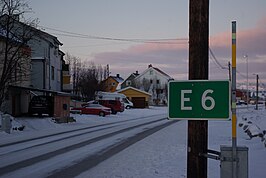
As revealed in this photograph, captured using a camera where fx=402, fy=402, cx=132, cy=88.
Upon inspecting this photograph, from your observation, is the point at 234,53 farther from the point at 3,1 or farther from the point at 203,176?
the point at 3,1

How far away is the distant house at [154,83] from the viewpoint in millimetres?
109438

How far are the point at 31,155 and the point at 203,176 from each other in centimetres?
1011

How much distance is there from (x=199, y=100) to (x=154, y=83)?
106399mm

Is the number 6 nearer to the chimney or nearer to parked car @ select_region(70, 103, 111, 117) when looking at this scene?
the chimney

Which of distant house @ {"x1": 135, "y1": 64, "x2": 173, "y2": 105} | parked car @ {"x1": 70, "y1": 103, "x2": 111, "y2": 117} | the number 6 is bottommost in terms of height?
parked car @ {"x1": 70, "y1": 103, "x2": 111, "y2": 117}

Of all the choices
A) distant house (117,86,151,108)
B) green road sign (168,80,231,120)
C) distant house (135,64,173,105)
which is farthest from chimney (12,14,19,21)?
distant house (135,64,173,105)

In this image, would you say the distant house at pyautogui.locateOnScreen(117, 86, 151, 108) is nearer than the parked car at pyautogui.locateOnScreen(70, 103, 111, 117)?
No

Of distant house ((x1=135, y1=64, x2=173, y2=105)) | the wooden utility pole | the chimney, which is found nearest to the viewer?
the wooden utility pole

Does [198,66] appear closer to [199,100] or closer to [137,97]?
[199,100]

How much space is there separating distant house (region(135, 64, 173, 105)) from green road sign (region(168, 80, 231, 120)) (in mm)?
102106

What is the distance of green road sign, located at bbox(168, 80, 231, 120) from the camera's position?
15.6 feet

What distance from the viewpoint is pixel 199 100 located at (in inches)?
191

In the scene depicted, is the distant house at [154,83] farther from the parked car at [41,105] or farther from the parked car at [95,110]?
the parked car at [41,105]

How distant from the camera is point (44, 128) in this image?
1135 inches
